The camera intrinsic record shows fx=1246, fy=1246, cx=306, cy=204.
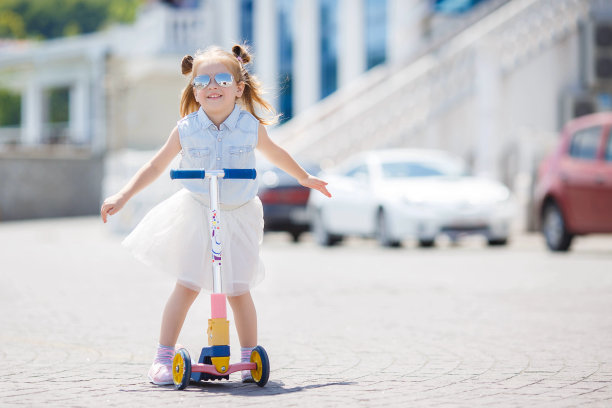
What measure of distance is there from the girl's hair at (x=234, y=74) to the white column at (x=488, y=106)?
16.3 metres

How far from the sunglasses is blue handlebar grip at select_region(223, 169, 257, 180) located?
1.43 feet

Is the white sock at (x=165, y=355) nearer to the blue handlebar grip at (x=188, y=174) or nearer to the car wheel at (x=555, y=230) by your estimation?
the blue handlebar grip at (x=188, y=174)

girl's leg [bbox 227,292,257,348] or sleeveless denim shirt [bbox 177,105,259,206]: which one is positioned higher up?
sleeveless denim shirt [bbox 177,105,259,206]

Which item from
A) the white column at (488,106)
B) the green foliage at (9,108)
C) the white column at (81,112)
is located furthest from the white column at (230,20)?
the green foliage at (9,108)

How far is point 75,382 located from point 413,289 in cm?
557

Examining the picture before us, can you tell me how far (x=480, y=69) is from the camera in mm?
22703

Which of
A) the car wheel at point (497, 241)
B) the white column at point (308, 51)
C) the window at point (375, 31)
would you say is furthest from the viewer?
the white column at point (308, 51)

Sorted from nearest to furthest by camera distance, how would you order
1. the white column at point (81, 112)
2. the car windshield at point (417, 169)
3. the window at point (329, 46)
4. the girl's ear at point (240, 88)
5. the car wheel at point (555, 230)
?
1. the girl's ear at point (240, 88)
2. the car wheel at point (555, 230)
3. the car windshield at point (417, 169)
4. the window at point (329, 46)
5. the white column at point (81, 112)

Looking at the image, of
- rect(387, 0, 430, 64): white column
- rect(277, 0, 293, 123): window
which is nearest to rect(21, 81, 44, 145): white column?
rect(277, 0, 293, 123): window

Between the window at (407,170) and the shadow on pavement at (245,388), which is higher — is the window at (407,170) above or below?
above

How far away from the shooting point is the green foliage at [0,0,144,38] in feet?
281

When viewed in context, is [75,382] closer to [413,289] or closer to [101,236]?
[413,289]

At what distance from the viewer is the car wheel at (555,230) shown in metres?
15.2

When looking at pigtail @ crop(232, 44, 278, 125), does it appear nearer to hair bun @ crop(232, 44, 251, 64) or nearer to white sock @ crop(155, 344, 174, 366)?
hair bun @ crop(232, 44, 251, 64)
